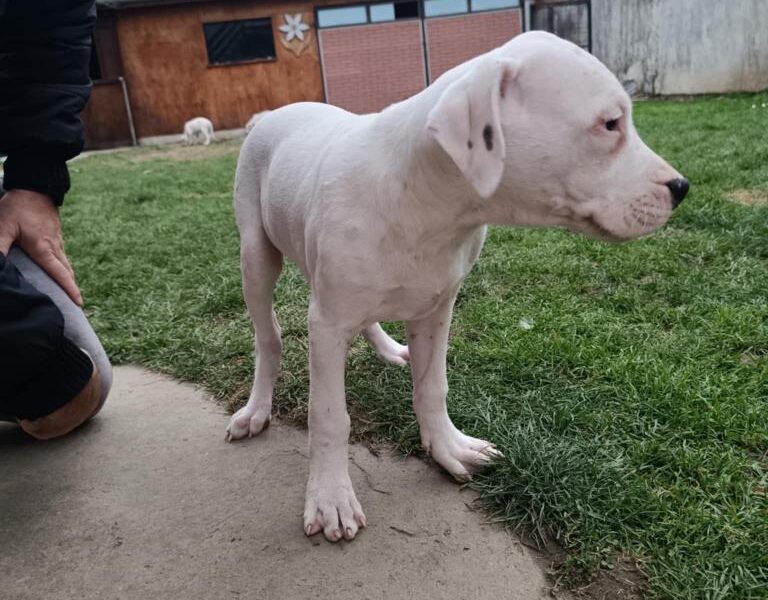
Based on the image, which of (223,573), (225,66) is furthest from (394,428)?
(225,66)

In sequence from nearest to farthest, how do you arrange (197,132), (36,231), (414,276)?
(414,276)
(36,231)
(197,132)

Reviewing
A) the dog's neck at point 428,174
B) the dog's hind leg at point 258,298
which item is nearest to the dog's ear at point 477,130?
the dog's neck at point 428,174

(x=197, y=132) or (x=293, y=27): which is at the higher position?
Answer: (x=293, y=27)

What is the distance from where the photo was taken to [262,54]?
58.0ft

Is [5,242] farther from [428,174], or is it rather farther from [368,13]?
[368,13]

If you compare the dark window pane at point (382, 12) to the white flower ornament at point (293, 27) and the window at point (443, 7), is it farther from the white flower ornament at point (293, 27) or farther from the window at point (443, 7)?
the white flower ornament at point (293, 27)

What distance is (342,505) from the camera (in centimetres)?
206

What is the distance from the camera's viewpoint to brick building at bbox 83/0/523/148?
56.6ft

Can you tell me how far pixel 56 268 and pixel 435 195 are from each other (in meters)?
1.62

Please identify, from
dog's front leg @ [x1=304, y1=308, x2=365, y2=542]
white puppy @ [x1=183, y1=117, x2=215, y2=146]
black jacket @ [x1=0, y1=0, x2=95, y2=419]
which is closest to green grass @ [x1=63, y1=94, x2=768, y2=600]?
dog's front leg @ [x1=304, y1=308, x2=365, y2=542]

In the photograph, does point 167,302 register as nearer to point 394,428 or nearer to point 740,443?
point 394,428

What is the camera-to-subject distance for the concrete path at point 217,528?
1.88m

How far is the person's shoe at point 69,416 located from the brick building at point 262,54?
16070 mm

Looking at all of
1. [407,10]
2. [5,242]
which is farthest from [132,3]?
[5,242]
